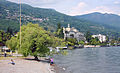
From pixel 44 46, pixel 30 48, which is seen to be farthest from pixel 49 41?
pixel 30 48

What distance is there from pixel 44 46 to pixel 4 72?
81.4ft

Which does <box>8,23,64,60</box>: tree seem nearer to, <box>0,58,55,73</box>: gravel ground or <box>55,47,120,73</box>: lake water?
<box>55,47,120,73</box>: lake water

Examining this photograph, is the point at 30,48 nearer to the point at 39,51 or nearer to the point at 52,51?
the point at 39,51

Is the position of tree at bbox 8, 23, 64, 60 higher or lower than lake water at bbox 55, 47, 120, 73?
higher

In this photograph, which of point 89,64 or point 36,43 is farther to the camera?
point 89,64

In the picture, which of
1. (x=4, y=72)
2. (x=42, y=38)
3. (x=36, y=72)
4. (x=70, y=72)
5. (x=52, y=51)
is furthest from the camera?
(x=52, y=51)

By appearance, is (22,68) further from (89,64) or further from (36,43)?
(89,64)

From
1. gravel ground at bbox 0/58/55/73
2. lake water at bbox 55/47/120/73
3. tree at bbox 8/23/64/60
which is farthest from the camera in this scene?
tree at bbox 8/23/64/60

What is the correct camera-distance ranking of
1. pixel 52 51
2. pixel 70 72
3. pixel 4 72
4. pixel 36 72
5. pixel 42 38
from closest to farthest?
pixel 4 72 < pixel 36 72 < pixel 70 72 < pixel 42 38 < pixel 52 51

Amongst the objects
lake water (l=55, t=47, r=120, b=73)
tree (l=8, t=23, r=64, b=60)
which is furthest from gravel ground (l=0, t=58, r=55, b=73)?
tree (l=8, t=23, r=64, b=60)

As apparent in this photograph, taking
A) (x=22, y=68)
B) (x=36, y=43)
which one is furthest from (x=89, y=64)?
(x=22, y=68)

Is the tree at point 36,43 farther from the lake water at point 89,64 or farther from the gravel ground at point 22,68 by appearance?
the gravel ground at point 22,68

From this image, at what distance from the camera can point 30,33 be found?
55.4 m

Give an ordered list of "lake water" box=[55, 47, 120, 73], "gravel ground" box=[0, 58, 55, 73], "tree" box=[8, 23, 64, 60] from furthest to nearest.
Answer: "tree" box=[8, 23, 64, 60] → "lake water" box=[55, 47, 120, 73] → "gravel ground" box=[0, 58, 55, 73]
